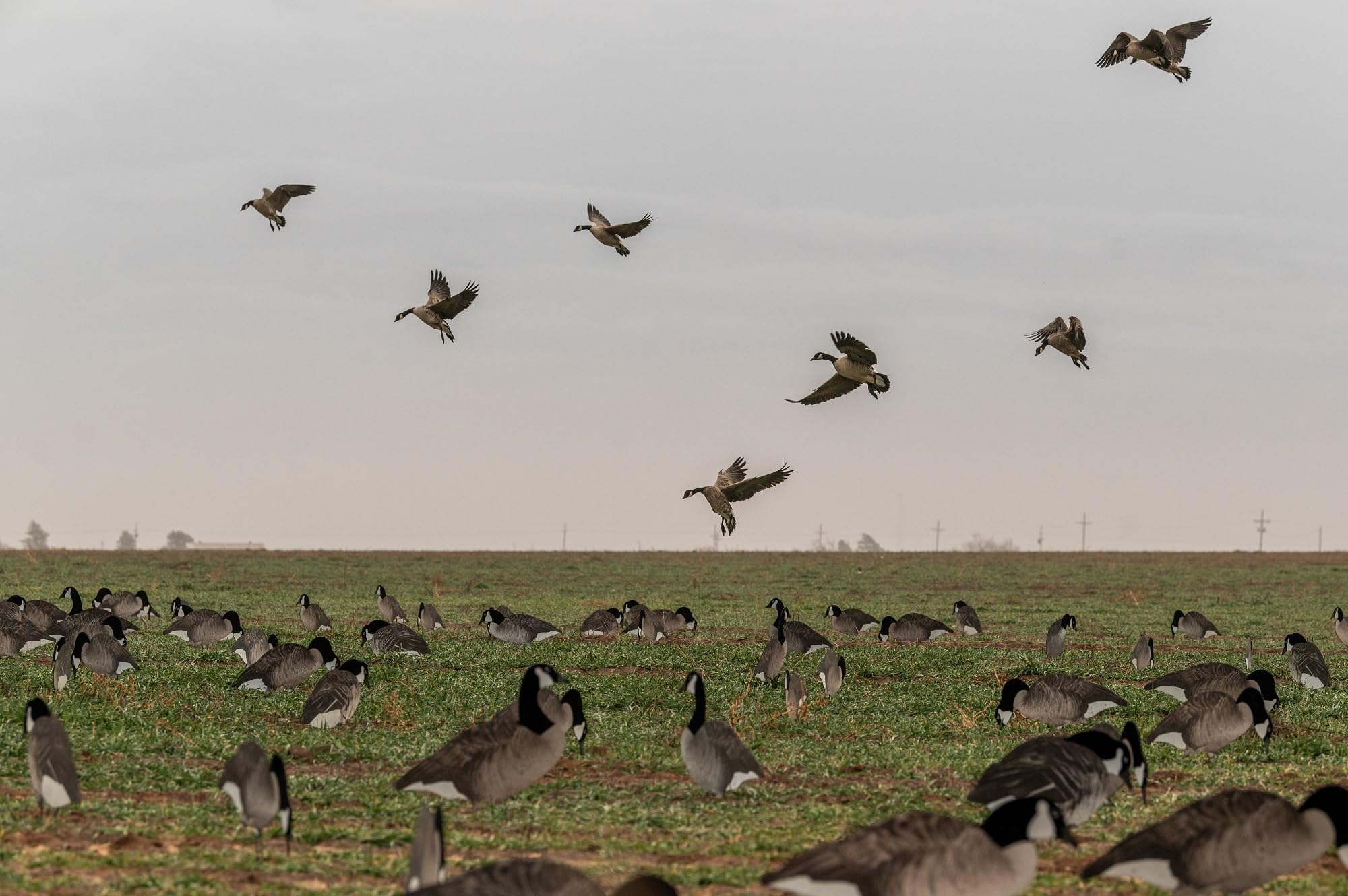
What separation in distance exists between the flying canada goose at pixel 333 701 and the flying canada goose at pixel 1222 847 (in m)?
12.4

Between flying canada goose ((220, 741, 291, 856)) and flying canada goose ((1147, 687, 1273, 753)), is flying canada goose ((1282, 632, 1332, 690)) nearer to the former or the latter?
flying canada goose ((1147, 687, 1273, 753))

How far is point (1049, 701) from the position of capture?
20.6 m

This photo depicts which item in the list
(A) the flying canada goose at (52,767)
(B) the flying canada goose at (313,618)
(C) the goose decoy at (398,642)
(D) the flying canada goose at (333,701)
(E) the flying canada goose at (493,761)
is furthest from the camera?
(B) the flying canada goose at (313,618)

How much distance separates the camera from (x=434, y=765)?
541 inches

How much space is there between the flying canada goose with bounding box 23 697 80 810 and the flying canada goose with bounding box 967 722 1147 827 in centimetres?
875

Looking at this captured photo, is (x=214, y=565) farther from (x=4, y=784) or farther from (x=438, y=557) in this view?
(x=4, y=784)

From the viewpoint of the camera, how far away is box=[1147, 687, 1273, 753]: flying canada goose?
693 inches

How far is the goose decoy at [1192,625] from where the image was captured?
3625cm

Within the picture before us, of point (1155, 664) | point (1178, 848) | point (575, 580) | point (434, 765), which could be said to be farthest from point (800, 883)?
point (575, 580)

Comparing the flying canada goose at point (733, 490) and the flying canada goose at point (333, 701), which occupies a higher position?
the flying canada goose at point (733, 490)

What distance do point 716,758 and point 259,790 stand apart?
16.2ft

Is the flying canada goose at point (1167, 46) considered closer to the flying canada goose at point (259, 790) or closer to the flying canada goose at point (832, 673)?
the flying canada goose at point (832, 673)

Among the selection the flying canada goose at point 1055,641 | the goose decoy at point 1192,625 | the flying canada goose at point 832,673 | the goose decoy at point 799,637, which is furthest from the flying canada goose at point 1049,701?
the goose decoy at point 1192,625

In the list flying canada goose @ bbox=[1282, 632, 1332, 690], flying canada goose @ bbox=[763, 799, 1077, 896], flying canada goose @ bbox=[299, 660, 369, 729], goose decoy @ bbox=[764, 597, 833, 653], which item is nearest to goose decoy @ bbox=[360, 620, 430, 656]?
goose decoy @ bbox=[764, 597, 833, 653]
